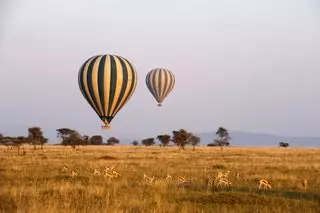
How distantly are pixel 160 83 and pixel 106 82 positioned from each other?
32.6 m

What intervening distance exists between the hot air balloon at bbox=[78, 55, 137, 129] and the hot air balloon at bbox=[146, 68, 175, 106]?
97.5ft

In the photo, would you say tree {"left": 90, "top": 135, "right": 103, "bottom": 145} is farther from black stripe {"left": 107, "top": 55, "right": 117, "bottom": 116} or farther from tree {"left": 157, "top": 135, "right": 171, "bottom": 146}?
black stripe {"left": 107, "top": 55, "right": 117, "bottom": 116}

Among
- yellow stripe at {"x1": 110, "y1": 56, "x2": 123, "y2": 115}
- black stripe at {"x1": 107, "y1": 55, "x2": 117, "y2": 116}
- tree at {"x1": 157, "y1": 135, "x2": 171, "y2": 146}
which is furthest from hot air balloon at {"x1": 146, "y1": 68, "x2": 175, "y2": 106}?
tree at {"x1": 157, "y1": 135, "x2": 171, "y2": 146}

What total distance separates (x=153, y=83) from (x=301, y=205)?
212ft

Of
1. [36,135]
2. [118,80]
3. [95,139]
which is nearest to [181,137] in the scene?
[36,135]

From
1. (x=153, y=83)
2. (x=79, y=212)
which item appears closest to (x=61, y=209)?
(x=79, y=212)

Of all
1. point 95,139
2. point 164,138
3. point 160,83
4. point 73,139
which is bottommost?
point 73,139

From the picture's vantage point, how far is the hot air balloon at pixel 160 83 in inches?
3100

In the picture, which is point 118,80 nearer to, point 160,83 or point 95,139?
point 160,83

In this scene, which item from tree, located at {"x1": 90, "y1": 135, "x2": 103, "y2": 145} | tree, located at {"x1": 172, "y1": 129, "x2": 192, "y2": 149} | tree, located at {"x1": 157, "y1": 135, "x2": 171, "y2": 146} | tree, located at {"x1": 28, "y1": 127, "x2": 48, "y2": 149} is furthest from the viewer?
tree, located at {"x1": 90, "y1": 135, "x2": 103, "y2": 145}

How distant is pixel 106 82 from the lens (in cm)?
4659

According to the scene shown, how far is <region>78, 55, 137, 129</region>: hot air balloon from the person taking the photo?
4662 centimetres

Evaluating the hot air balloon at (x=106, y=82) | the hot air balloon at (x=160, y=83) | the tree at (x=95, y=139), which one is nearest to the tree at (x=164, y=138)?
the tree at (x=95, y=139)

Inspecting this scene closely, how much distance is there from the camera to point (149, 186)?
68.5 ft
